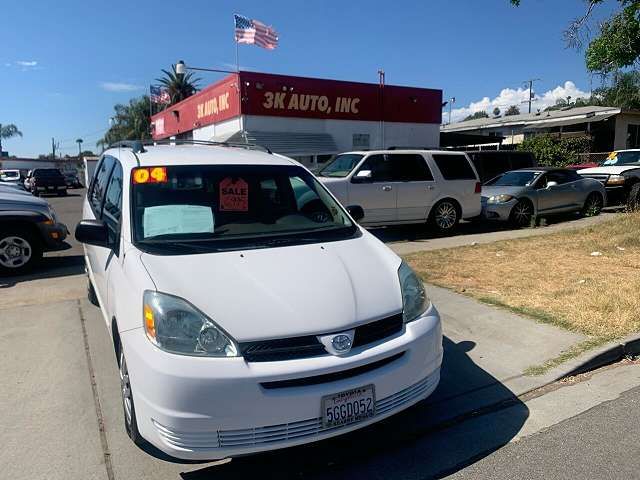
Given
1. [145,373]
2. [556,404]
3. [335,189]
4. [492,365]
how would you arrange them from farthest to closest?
[335,189] → [492,365] → [556,404] → [145,373]

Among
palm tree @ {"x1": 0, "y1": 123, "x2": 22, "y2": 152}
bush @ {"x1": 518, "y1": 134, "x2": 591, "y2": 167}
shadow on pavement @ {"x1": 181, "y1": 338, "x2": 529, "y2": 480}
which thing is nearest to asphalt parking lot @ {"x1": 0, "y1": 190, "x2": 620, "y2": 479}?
shadow on pavement @ {"x1": 181, "y1": 338, "x2": 529, "y2": 480}

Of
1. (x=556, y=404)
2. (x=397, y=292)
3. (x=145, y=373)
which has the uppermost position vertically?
(x=397, y=292)

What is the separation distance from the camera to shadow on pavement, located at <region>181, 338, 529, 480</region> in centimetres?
288

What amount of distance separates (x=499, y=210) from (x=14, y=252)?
382 inches

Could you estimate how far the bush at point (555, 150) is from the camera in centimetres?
2392

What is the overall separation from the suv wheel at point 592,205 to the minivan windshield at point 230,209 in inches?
450

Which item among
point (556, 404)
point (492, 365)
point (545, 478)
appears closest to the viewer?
point (545, 478)

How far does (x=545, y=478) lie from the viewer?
2.79 m

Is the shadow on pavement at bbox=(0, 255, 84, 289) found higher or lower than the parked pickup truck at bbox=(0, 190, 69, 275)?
lower

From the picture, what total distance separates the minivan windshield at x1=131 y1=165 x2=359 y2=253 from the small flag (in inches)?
1629

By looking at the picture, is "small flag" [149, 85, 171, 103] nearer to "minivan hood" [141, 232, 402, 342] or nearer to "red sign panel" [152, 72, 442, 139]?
"red sign panel" [152, 72, 442, 139]

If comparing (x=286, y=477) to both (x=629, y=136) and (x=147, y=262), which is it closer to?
(x=147, y=262)

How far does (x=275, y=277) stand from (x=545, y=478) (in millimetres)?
1864

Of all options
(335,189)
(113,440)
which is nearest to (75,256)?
(335,189)
